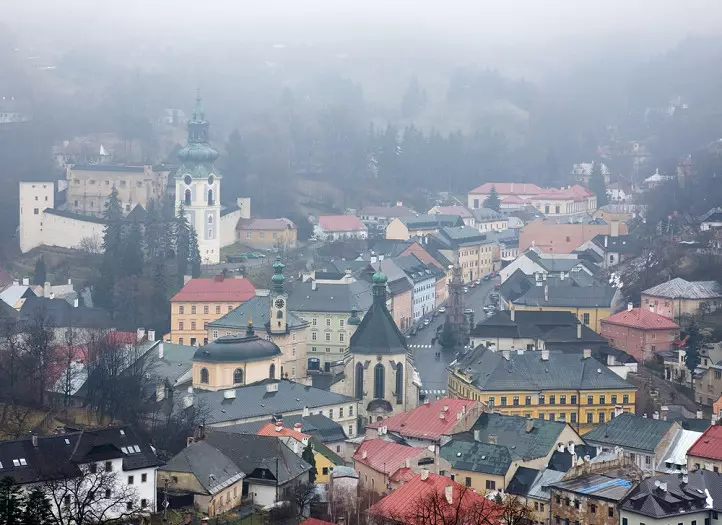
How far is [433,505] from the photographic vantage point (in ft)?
144

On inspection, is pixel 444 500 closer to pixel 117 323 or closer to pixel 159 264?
pixel 117 323

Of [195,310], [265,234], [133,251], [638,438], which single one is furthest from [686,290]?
[265,234]

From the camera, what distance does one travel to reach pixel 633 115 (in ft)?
552

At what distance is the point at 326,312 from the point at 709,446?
25.8 m

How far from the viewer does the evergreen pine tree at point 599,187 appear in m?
129

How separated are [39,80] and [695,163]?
4590 cm

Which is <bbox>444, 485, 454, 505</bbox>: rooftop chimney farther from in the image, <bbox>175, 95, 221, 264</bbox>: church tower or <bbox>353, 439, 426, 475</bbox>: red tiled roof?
<bbox>175, 95, 221, 264</bbox>: church tower

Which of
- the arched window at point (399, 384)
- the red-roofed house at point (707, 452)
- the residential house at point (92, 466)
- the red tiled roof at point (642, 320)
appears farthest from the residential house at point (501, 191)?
the residential house at point (92, 466)

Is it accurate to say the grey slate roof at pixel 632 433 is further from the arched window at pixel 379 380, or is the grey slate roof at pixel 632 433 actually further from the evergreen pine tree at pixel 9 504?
the evergreen pine tree at pixel 9 504

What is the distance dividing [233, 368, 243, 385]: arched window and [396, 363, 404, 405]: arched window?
5492 mm

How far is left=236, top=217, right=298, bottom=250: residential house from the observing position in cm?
9844

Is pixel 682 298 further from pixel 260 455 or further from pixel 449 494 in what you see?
pixel 449 494

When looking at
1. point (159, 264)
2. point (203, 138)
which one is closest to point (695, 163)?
point (203, 138)

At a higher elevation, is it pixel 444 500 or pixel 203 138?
pixel 203 138
